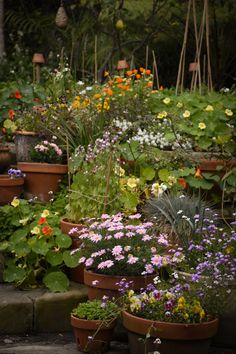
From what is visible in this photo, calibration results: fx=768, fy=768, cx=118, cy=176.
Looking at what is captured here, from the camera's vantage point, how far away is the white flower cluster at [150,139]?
5938 mm

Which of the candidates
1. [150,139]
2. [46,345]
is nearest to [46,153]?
[150,139]

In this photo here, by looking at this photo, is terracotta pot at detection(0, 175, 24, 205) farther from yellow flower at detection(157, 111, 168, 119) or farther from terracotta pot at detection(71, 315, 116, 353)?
terracotta pot at detection(71, 315, 116, 353)

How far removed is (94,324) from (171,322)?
1.66 ft

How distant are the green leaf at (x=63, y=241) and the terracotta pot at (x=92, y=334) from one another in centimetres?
77

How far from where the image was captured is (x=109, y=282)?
462 cm

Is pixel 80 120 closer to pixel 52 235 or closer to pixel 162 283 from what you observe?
pixel 52 235

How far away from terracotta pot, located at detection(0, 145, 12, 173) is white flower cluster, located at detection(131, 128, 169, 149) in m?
1.05

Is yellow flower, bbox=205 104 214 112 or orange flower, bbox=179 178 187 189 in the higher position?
yellow flower, bbox=205 104 214 112

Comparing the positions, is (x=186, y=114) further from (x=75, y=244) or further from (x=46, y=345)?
(x=46, y=345)

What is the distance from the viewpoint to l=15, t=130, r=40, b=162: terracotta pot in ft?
20.2

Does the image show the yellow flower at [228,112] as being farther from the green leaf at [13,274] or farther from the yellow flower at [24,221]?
the green leaf at [13,274]

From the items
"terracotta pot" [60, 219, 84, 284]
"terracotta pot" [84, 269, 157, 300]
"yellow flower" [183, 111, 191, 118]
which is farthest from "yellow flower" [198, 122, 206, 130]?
"terracotta pot" [84, 269, 157, 300]

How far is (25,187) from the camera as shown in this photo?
609 centimetres

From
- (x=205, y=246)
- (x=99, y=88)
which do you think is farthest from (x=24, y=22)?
(x=205, y=246)
